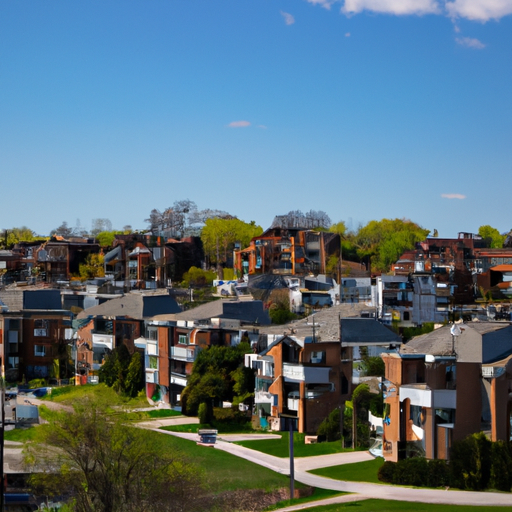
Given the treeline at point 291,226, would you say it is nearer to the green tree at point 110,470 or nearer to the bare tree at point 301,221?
the bare tree at point 301,221

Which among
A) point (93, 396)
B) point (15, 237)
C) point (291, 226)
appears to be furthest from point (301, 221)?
point (93, 396)

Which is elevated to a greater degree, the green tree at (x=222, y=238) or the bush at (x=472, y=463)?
the green tree at (x=222, y=238)

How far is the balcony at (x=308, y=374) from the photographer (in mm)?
40844

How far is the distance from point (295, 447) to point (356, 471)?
5704mm

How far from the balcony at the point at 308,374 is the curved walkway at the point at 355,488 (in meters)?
5.22

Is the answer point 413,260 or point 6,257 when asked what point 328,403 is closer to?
point 413,260

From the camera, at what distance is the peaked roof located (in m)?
61.2

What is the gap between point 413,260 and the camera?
90438mm

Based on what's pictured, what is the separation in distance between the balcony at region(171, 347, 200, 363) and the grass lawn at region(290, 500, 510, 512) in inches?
872

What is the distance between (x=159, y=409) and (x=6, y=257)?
6061 cm

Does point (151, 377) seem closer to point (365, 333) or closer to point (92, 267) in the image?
point (365, 333)

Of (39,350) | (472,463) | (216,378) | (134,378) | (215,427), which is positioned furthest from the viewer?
(39,350)

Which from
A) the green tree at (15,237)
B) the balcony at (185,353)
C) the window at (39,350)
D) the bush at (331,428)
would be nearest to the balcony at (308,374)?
the bush at (331,428)

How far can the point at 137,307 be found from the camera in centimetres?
6188
